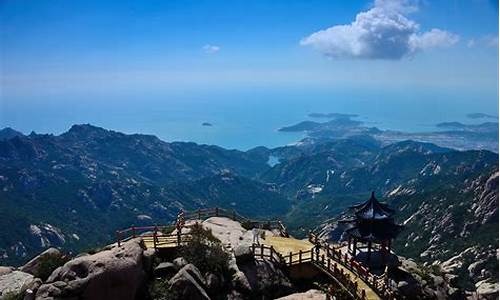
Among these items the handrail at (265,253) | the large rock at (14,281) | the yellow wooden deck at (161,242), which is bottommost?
the large rock at (14,281)

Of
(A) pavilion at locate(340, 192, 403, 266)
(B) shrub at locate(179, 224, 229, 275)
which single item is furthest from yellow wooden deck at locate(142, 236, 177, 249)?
(A) pavilion at locate(340, 192, 403, 266)

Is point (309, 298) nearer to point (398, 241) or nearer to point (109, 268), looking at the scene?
point (109, 268)

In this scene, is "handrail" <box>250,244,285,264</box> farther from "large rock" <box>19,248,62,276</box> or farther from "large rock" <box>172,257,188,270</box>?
"large rock" <box>19,248,62,276</box>

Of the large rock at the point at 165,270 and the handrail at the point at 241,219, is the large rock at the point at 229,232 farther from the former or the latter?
the large rock at the point at 165,270

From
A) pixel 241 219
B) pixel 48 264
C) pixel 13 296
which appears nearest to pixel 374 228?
pixel 241 219

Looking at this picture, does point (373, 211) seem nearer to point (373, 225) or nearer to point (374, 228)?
point (373, 225)

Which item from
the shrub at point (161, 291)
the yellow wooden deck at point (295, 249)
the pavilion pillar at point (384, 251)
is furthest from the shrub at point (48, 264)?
the pavilion pillar at point (384, 251)
